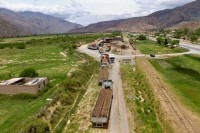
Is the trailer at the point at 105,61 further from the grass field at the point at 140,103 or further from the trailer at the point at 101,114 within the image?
the trailer at the point at 101,114

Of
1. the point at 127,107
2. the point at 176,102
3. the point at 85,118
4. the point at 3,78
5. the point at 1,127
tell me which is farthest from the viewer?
the point at 3,78

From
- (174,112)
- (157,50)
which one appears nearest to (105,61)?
(174,112)

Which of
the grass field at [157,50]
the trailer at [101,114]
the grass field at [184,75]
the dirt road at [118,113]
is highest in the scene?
the trailer at [101,114]

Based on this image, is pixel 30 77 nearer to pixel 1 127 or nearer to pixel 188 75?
pixel 1 127

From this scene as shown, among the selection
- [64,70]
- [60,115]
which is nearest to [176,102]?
[60,115]

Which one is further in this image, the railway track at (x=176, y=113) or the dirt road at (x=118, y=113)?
the railway track at (x=176, y=113)

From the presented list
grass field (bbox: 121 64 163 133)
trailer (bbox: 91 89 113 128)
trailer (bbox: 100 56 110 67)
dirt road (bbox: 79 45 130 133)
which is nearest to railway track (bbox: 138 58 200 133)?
grass field (bbox: 121 64 163 133)

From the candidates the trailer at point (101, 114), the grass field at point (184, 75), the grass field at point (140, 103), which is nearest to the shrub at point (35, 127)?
the trailer at point (101, 114)
